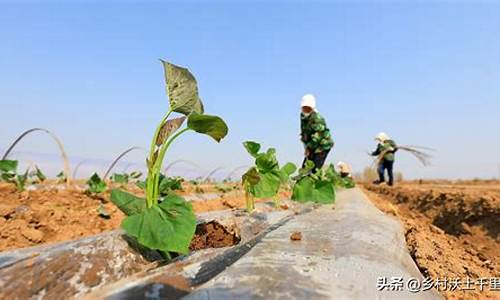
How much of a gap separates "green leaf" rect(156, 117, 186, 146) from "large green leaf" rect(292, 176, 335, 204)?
1.72 m

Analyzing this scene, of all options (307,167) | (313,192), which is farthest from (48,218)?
(307,167)

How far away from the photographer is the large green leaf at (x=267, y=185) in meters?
3.04

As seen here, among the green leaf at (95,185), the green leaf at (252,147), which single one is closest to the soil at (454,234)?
the green leaf at (252,147)

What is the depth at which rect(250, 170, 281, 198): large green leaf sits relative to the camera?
3.04 metres

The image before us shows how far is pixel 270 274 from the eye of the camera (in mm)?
1329

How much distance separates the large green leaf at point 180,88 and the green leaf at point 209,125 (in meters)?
0.09

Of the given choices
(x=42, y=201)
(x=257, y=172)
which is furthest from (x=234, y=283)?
(x=42, y=201)

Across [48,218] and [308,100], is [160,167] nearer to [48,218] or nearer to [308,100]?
[48,218]

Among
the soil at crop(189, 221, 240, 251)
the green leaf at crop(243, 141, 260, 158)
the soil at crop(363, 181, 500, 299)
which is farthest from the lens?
the green leaf at crop(243, 141, 260, 158)

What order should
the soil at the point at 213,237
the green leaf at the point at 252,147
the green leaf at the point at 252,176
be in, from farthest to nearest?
1. the green leaf at the point at 252,147
2. the green leaf at the point at 252,176
3. the soil at the point at 213,237

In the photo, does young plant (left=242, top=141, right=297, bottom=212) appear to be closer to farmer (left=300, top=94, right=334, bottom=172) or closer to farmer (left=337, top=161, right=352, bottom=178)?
farmer (left=300, top=94, right=334, bottom=172)

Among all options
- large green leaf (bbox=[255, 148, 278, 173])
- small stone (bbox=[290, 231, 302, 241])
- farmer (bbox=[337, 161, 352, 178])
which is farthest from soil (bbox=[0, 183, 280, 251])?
farmer (bbox=[337, 161, 352, 178])

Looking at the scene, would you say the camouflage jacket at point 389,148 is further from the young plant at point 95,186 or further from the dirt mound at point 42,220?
the dirt mound at point 42,220

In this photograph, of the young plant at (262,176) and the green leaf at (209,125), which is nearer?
the green leaf at (209,125)
